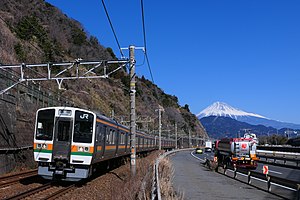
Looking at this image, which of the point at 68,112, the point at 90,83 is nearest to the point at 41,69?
the point at 90,83

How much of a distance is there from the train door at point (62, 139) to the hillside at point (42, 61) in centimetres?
491

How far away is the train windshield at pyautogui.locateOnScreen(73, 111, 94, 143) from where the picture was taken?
57.2 ft

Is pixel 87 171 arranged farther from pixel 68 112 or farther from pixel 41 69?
pixel 41 69

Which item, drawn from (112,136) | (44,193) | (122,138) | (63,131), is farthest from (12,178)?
(122,138)

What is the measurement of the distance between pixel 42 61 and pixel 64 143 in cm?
4033

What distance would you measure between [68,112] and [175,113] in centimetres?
11735

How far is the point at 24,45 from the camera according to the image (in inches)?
2109

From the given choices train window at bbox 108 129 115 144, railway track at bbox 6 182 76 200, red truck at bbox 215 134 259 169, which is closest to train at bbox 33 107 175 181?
railway track at bbox 6 182 76 200

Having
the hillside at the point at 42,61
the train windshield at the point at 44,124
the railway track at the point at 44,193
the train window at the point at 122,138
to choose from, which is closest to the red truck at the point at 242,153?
the train window at the point at 122,138

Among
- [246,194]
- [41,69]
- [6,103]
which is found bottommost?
[246,194]

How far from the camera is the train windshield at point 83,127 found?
17422mm

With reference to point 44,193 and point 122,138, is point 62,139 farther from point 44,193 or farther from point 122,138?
point 122,138

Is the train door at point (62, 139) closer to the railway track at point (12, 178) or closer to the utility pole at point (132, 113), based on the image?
the railway track at point (12, 178)

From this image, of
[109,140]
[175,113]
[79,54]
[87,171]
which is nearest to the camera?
[87,171]
